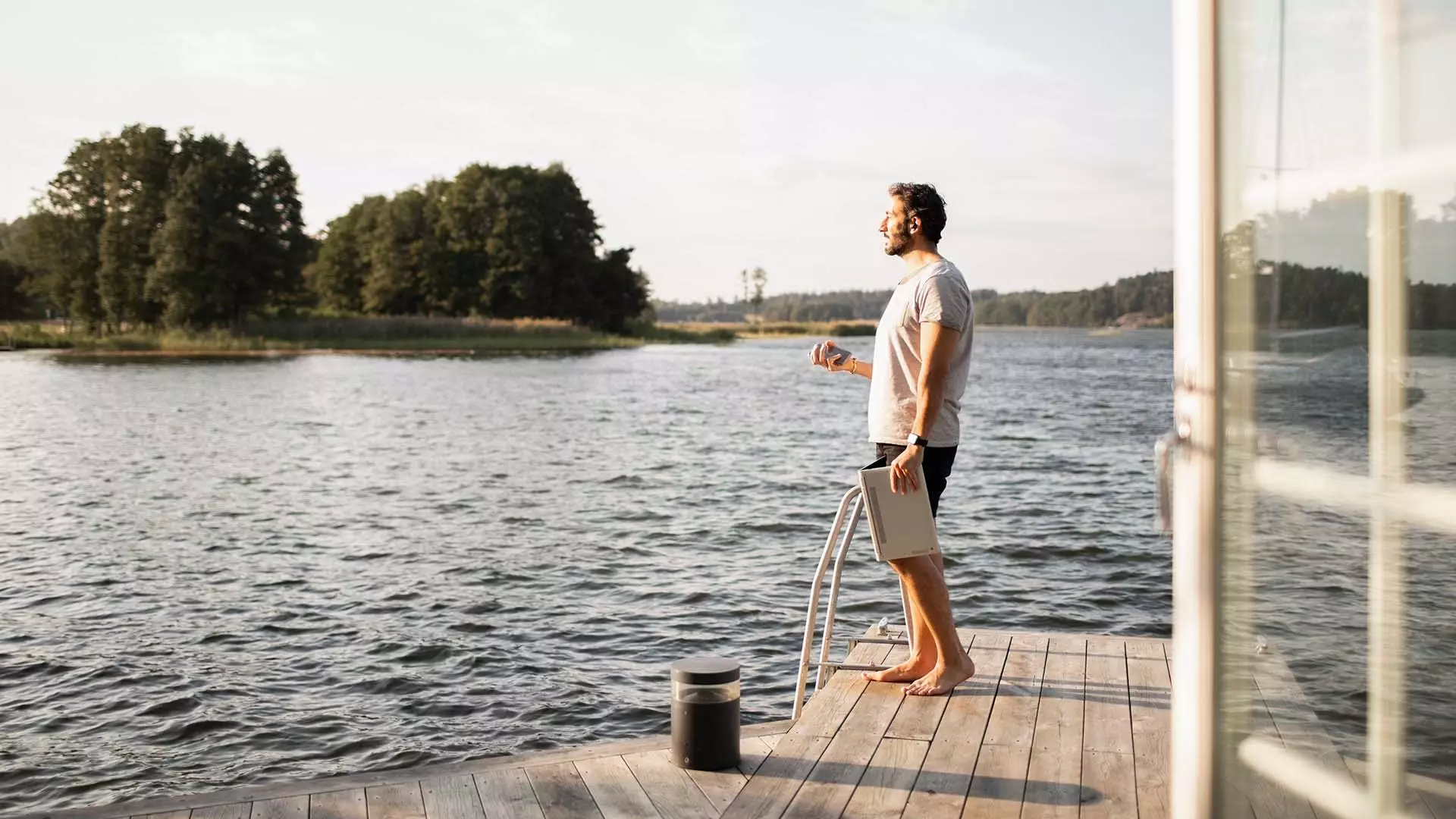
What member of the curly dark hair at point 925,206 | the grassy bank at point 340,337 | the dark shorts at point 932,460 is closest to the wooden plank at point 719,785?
the dark shorts at point 932,460

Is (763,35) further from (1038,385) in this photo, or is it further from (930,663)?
(930,663)

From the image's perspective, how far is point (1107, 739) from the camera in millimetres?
4422

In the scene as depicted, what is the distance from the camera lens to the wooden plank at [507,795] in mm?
4137

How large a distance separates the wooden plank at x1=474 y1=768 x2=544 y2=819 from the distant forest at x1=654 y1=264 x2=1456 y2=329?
2591 millimetres

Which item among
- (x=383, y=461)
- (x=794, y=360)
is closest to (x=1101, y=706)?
(x=383, y=461)

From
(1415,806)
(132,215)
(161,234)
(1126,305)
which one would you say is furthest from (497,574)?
(132,215)

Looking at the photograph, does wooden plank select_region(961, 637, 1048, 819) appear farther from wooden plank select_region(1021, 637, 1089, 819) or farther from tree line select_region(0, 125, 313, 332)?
tree line select_region(0, 125, 313, 332)

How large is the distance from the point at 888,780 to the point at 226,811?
2.17 meters

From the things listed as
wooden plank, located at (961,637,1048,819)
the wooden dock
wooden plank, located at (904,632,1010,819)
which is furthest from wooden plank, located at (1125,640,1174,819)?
wooden plank, located at (904,632,1010,819)

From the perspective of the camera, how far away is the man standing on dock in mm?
4586

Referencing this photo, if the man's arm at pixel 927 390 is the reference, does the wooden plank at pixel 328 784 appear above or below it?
below

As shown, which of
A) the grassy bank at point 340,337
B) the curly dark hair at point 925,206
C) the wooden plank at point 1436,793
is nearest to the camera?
the wooden plank at point 1436,793

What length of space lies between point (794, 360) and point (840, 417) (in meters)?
38.4

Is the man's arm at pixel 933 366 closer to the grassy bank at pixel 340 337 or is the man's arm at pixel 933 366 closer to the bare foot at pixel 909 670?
the bare foot at pixel 909 670
